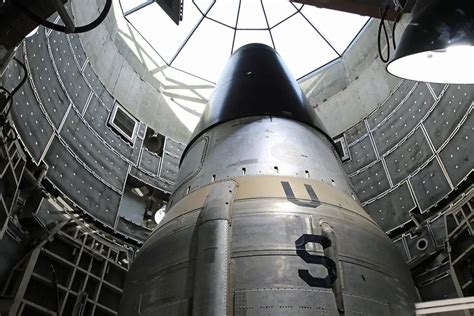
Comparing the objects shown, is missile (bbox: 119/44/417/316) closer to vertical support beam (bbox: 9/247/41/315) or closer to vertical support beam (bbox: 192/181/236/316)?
vertical support beam (bbox: 192/181/236/316)

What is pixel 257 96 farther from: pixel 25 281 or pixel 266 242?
pixel 25 281

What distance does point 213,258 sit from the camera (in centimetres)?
318

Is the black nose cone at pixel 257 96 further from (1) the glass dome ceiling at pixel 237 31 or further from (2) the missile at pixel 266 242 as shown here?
(1) the glass dome ceiling at pixel 237 31

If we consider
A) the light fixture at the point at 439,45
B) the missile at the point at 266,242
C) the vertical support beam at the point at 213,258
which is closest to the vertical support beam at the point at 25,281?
the missile at the point at 266,242

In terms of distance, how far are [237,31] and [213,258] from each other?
11.0m

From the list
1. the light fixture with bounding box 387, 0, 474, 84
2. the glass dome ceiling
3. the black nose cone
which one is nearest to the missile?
the black nose cone

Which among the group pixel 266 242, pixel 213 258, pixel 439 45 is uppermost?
pixel 439 45

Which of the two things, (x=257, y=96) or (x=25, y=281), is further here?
(x=25, y=281)

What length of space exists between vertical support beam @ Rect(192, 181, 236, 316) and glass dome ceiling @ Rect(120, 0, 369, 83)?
955 cm

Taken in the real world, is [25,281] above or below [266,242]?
above

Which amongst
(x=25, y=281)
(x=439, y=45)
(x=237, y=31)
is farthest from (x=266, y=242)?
(x=237, y=31)

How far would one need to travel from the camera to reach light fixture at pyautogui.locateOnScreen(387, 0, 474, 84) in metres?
3.12

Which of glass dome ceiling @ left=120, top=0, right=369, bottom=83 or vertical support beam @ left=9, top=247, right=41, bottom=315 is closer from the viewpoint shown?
vertical support beam @ left=9, top=247, right=41, bottom=315

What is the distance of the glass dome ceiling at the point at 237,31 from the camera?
39.6 ft
